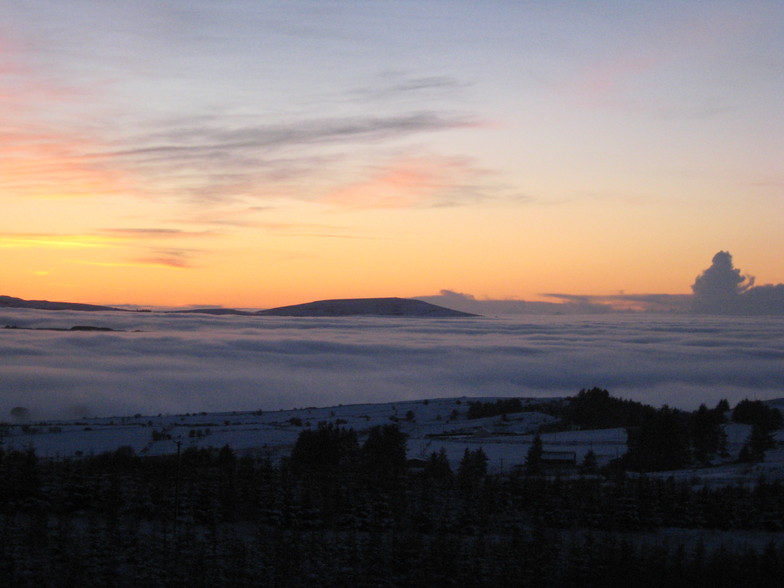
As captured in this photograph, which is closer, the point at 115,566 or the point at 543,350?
the point at 115,566

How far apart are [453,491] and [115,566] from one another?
9.39 meters

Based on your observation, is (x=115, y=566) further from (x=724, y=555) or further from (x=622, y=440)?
(x=622, y=440)

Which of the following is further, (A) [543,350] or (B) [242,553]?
(A) [543,350]

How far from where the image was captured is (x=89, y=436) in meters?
41.3

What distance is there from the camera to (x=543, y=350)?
134875 mm

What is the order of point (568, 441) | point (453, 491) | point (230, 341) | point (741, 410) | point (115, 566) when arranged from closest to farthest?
point (115, 566)
point (453, 491)
point (568, 441)
point (741, 410)
point (230, 341)

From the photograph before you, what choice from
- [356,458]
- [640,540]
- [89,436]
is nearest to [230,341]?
[89,436]

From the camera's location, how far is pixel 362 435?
4219 centimetres

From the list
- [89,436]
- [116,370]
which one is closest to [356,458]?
[89,436]

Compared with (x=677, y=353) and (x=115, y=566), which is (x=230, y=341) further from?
(x=115, y=566)

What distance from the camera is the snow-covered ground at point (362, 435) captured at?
106 ft

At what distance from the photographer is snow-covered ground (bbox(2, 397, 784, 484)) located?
3231cm

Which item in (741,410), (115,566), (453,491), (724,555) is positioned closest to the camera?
(115,566)

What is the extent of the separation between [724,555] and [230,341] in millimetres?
128405
